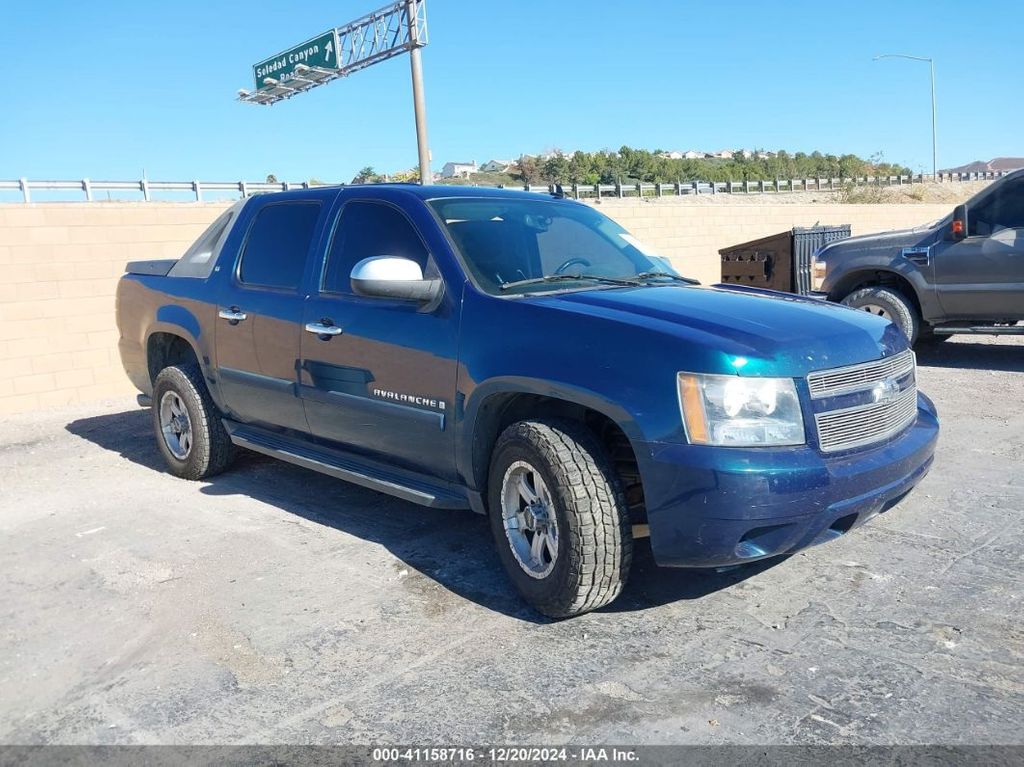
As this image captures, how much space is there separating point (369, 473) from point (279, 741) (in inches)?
70.8

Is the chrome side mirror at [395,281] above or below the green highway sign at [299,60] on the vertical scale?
below

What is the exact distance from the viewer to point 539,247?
183 inches

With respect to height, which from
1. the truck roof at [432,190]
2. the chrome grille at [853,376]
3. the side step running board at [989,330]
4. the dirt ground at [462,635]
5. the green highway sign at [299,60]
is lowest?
the dirt ground at [462,635]

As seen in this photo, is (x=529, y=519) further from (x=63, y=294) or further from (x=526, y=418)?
(x=63, y=294)

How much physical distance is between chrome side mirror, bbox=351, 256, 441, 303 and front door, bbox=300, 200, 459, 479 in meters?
0.08

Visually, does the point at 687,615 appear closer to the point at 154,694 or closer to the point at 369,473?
the point at 369,473

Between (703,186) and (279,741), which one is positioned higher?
(703,186)

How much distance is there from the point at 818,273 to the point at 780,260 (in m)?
2.36

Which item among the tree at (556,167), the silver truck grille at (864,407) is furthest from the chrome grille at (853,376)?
the tree at (556,167)

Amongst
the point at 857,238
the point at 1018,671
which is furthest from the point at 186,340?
the point at 857,238

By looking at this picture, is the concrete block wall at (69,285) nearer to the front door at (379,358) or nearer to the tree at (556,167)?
the front door at (379,358)

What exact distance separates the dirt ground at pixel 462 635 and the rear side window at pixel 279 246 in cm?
143

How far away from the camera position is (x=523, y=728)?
2.99 meters

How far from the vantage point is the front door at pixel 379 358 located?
4.20m
